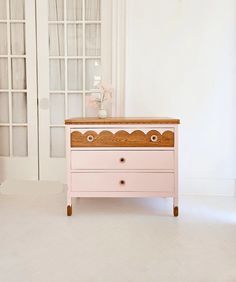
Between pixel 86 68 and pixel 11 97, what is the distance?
2.96 ft

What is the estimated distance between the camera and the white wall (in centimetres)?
341

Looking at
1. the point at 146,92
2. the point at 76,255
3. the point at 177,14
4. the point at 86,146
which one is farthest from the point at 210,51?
the point at 76,255

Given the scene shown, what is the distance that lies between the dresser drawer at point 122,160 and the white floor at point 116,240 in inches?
15.9

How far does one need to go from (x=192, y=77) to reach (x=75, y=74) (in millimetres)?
1262

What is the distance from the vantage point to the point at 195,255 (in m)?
2.04

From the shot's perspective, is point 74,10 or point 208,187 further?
point 74,10

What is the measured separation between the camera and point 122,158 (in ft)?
9.19

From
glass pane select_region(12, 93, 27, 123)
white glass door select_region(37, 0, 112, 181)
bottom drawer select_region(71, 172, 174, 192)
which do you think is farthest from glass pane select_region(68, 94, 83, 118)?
bottom drawer select_region(71, 172, 174, 192)

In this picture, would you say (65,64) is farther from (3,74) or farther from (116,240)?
(116,240)

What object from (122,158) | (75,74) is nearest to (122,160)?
(122,158)

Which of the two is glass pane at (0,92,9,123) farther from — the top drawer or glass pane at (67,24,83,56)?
the top drawer

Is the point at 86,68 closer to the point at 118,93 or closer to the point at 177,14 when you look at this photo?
the point at 118,93

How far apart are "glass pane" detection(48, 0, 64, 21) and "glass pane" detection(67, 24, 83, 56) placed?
0.49ft

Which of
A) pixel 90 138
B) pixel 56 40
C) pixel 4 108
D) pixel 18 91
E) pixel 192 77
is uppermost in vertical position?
pixel 56 40
